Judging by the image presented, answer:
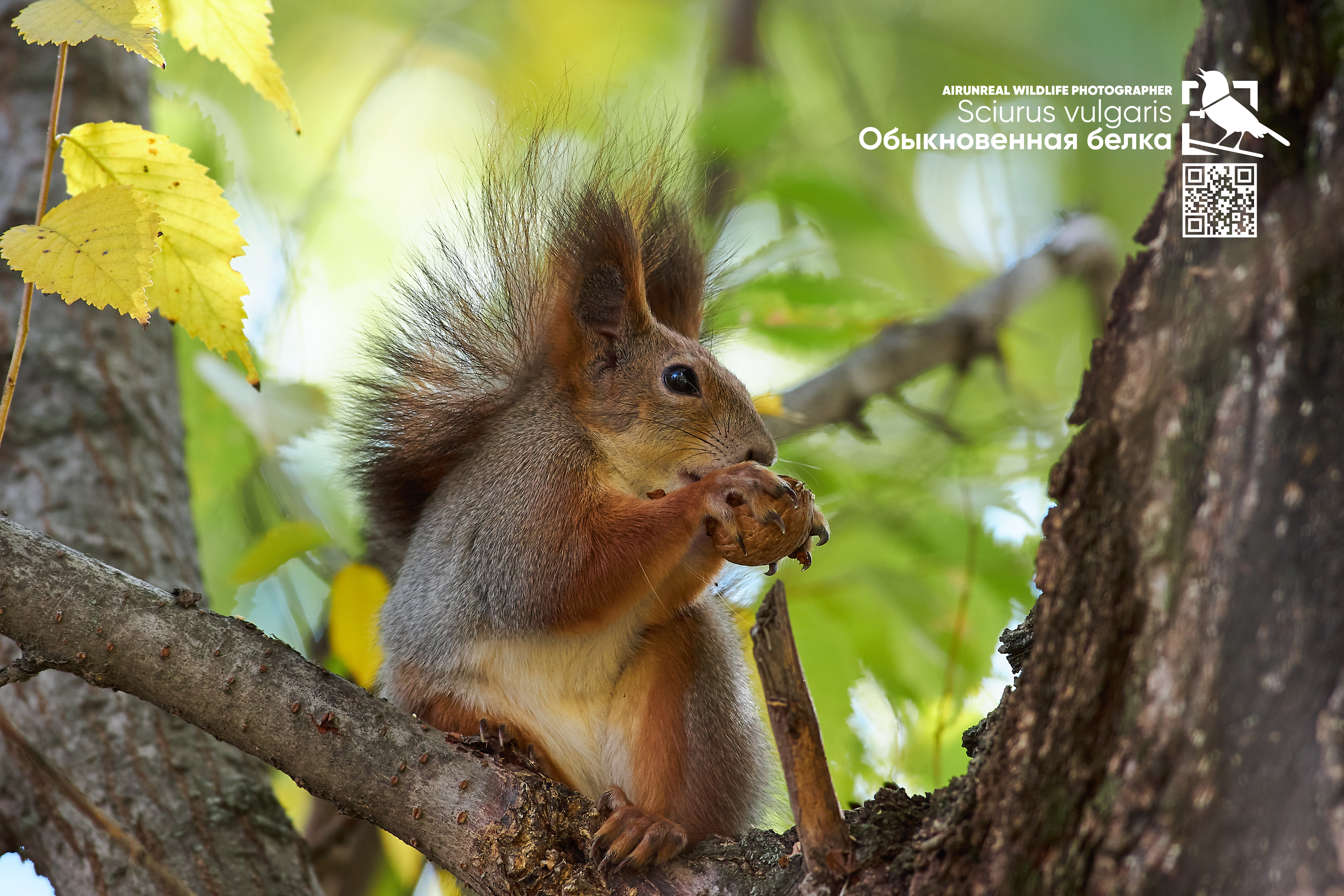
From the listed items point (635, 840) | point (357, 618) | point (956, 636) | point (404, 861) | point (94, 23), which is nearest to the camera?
point (94, 23)

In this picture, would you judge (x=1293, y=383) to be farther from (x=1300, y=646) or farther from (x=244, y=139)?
(x=244, y=139)

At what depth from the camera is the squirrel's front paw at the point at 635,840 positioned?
1.84 m

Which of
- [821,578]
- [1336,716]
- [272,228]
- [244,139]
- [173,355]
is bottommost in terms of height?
[1336,716]

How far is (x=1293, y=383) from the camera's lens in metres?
1.02

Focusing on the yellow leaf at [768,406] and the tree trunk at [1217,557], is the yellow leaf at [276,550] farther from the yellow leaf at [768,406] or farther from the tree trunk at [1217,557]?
the tree trunk at [1217,557]

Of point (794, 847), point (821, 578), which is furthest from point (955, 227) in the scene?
point (794, 847)

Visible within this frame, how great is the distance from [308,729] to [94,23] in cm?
112

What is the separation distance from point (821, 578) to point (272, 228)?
7.33ft

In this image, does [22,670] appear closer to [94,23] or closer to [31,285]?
[31,285]

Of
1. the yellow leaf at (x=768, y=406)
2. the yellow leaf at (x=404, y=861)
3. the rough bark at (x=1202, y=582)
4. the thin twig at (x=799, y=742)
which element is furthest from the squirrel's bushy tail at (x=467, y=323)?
the rough bark at (x=1202, y=582)

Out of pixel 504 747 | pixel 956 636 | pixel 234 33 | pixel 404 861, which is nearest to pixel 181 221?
pixel 234 33

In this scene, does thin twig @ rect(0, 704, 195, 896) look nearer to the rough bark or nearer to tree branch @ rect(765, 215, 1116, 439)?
the rough bark

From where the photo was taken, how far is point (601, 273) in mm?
2750

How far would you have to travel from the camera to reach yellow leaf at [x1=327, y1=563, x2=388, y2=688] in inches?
114
